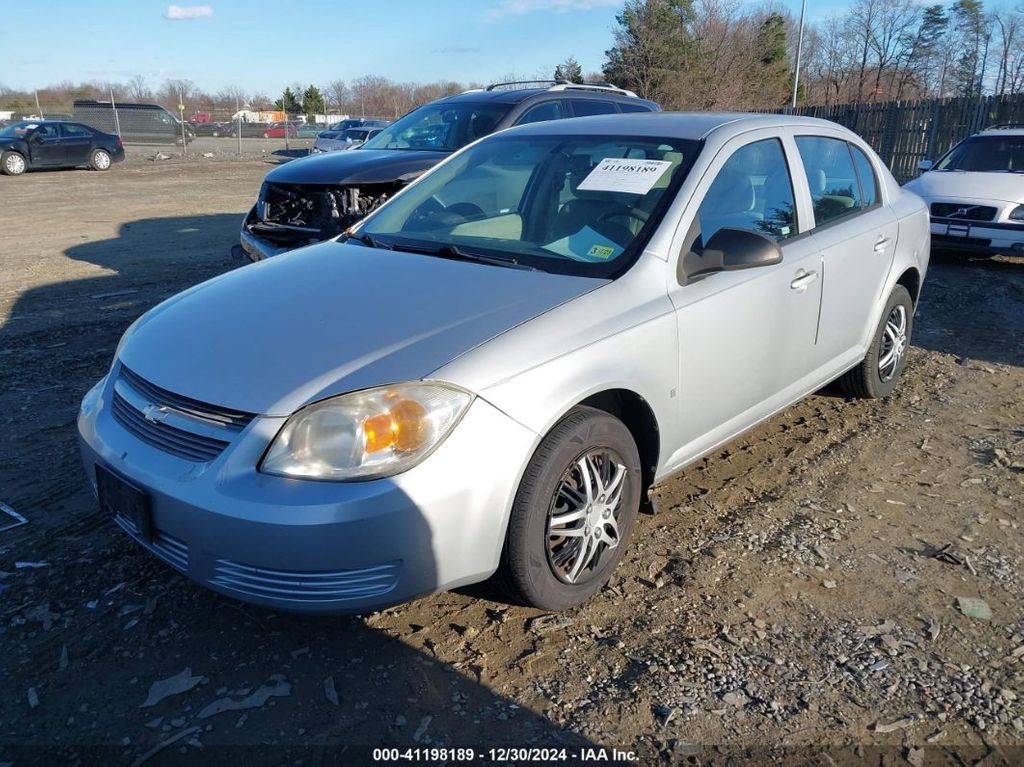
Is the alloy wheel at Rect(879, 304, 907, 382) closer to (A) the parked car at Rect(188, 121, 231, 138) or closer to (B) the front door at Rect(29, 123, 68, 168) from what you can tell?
(B) the front door at Rect(29, 123, 68, 168)

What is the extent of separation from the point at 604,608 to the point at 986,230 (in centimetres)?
816

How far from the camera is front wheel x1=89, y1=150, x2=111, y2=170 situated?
23.8 metres

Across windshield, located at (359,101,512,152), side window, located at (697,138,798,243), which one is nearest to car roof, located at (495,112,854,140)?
side window, located at (697,138,798,243)

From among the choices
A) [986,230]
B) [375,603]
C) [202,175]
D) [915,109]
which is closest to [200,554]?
[375,603]

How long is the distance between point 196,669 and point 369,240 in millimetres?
2076

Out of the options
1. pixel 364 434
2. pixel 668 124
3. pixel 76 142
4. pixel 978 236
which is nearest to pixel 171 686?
pixel 364 434

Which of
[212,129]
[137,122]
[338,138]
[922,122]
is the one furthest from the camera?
[212,129]

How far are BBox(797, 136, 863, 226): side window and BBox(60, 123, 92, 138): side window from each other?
24.2 m

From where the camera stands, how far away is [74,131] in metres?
23.3

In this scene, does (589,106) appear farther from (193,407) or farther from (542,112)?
(193,407)

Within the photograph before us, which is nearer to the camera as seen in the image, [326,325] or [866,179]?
[326,325]

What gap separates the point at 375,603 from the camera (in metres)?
2.49

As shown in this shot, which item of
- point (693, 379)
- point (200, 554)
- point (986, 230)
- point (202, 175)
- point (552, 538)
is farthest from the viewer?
→ point (202, 175)

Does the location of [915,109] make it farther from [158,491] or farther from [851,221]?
[158,491]
